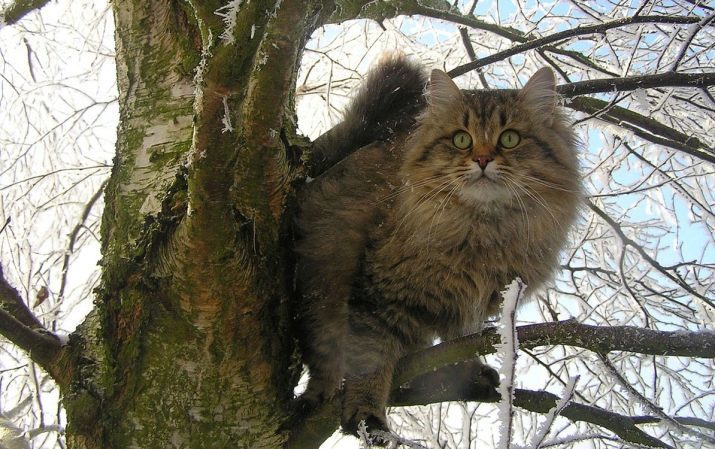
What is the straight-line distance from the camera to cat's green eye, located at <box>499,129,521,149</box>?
7.63ft

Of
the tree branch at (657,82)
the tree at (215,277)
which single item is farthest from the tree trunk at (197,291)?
the tree branch at (657,82)

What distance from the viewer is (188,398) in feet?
5.53

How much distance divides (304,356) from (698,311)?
7.23ft

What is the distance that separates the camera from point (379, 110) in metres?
2.90

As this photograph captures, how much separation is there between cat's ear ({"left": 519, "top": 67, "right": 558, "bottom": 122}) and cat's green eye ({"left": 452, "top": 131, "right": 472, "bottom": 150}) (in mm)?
282

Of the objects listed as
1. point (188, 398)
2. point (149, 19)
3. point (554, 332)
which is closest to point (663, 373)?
point (554, 332)

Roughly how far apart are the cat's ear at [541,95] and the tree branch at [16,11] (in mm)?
1996

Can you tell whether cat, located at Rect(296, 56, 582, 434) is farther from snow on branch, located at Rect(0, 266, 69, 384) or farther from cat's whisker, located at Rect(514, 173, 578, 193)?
snow on branch, located at Rect(0, 266, 69, 384)

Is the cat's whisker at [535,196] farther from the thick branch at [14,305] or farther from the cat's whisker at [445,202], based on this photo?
the thick branch at [14,305]

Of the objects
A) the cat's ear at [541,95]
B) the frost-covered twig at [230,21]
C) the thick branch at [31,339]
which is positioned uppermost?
the cat's ear at [541,95]

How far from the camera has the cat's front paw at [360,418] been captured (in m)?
2.02

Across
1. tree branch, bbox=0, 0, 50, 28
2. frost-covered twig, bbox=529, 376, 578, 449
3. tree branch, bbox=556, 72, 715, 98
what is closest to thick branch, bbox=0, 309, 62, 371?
frost-covered twig, bbox=529, 376, 578, 449

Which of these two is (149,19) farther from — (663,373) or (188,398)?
(663,373)

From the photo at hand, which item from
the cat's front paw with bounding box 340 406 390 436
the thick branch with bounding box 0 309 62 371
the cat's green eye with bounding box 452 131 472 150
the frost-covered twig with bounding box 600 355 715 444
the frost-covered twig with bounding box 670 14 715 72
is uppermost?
the frost-covered twig with bounding box 670 14 715 72
